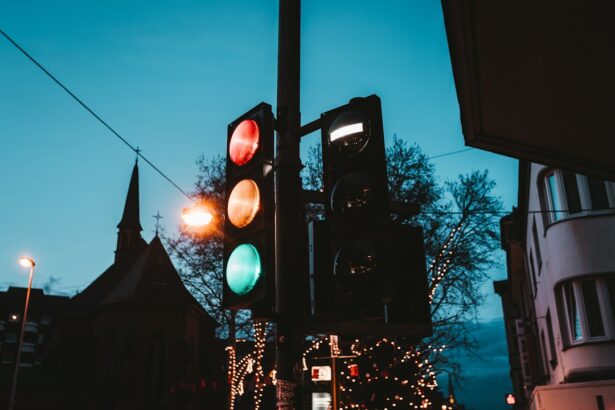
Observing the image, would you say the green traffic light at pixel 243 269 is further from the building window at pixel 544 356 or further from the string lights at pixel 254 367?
the building window at pixel 544 356

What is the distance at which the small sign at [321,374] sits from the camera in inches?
484

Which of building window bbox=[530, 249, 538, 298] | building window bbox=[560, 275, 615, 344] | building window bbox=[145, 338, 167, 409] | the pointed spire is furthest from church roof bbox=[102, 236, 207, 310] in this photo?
building window bbox=[560, 275, 615, 344]

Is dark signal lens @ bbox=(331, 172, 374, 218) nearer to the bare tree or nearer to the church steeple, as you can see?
the bare tree

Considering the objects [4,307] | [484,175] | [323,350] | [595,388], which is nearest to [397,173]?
[484,175]

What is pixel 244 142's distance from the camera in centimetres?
330

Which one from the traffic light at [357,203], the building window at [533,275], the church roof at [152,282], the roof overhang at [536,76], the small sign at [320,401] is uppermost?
the church roof at [152,282]

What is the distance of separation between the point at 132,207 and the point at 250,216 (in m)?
59.3

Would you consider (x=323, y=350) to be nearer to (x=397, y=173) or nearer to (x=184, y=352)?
(x=397, y=173)

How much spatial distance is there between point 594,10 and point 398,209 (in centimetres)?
147

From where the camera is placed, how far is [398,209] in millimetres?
3018

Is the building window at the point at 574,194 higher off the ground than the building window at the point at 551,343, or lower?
higher

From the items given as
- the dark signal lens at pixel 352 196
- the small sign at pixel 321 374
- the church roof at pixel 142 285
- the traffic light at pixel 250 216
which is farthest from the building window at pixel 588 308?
the church roof at pixel 142 285

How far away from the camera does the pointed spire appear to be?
58.4 metres

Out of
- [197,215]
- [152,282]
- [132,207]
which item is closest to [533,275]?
[197,215]
